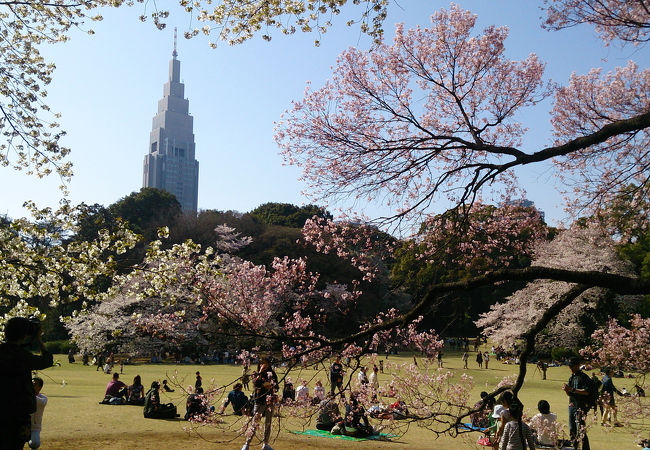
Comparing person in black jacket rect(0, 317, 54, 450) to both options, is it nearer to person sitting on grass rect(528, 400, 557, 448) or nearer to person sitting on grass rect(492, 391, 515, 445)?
person sitting on grass rect(492, 391, 515, 445)

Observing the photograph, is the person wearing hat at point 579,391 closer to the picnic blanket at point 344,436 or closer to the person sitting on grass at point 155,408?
the picnic blanket at point 344,436

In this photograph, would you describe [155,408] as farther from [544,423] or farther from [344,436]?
[544,423]

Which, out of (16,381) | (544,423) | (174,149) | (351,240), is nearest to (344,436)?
(544,423)

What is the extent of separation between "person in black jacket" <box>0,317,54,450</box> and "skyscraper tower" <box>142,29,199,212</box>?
13811 cm

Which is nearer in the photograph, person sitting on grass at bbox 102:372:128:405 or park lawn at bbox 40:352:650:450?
park lawn at bbox 40:352:650:450

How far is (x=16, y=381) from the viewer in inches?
143

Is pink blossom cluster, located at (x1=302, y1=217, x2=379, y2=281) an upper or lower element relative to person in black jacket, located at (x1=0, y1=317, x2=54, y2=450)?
upper

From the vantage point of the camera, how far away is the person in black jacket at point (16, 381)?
3.56 metres

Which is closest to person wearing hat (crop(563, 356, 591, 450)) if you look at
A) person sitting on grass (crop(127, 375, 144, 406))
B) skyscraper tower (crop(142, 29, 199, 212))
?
person sitting on grass (crop(127, 375, 144, 406))

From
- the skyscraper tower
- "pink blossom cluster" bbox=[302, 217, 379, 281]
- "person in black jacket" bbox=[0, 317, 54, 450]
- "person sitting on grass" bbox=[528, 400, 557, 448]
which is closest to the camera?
"person in black jacket" bbox=[0, 317, 54, 450]

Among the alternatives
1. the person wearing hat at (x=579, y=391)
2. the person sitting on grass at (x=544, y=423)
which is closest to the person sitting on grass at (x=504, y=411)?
the person sitting on grass at (x=544, y=423)

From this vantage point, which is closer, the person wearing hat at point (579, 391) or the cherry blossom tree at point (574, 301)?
the person wearing hat at point (579, 391)

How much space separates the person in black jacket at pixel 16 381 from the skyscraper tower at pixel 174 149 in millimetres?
138114

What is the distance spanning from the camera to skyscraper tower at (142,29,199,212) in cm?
13700
